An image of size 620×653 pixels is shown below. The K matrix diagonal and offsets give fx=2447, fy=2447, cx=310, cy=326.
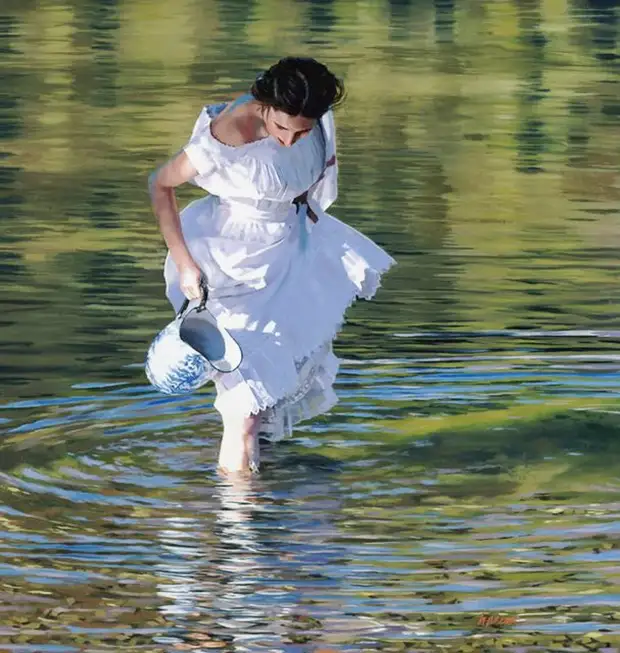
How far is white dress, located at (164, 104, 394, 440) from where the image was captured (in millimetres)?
8305

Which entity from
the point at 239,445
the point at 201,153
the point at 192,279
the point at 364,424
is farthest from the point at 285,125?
the point at 364,424

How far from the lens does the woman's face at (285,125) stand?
26.3 feet

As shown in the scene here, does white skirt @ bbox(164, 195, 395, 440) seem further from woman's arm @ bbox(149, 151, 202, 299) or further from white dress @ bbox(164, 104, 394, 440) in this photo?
woman's arm @ bbox(149, 151, 202, 299)

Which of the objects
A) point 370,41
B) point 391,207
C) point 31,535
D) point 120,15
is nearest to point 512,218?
point 391,207

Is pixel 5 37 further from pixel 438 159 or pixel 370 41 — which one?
pixel 438 159

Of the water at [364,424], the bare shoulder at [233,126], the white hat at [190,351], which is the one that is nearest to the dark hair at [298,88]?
the bare shoulder at [233,126]

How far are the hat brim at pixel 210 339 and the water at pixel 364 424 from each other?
475 millimetres

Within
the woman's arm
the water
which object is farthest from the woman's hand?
the water

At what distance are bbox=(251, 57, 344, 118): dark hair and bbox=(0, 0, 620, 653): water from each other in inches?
53.1

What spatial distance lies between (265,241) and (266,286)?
16cm

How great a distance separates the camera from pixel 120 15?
101 feet

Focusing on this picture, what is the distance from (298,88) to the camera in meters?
7.89

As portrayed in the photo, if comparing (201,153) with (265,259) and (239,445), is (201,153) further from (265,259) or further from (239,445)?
(239,445)

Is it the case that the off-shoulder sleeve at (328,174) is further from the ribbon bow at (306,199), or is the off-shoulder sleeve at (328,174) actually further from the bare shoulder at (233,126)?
the bare shoulder at (233,126)
